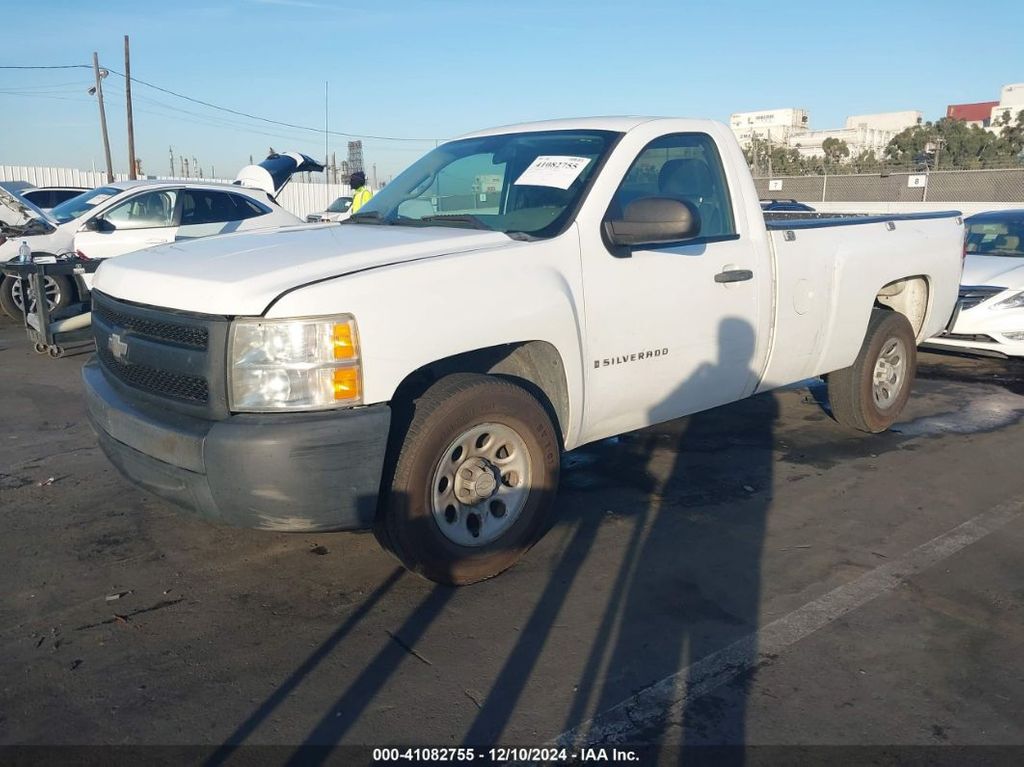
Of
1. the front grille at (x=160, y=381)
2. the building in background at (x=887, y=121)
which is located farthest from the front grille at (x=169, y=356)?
the building in background at (x=887, y=121)

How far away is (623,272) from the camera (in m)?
4.08

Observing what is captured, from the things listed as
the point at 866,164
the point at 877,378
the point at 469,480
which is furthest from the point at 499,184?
the point at 866,164

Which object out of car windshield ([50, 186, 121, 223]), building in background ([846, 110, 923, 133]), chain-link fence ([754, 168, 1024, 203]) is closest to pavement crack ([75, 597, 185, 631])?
car windshield ([50, 186, 121, 223])

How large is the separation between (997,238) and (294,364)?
8.91 metres

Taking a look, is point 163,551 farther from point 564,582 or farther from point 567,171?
point 567,171

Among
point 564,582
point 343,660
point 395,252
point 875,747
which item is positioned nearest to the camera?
point 875,747

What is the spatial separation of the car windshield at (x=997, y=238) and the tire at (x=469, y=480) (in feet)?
24.1

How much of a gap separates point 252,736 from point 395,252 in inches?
73.7

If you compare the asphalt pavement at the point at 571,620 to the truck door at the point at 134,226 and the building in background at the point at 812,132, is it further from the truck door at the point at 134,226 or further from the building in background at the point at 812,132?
the building in background at the point at 812,132

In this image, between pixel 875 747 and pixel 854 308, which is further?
pixel 854 308

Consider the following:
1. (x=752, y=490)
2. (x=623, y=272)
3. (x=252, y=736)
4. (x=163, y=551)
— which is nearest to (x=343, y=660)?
(x=252, y=736)

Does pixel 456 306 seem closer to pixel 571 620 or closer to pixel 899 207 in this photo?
pixel 571 620

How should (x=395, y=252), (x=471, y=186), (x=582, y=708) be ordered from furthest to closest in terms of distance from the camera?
(x=471, y=186), (x=395, y=252), (x=582, y=708)

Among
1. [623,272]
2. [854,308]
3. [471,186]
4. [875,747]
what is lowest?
[875,747]
